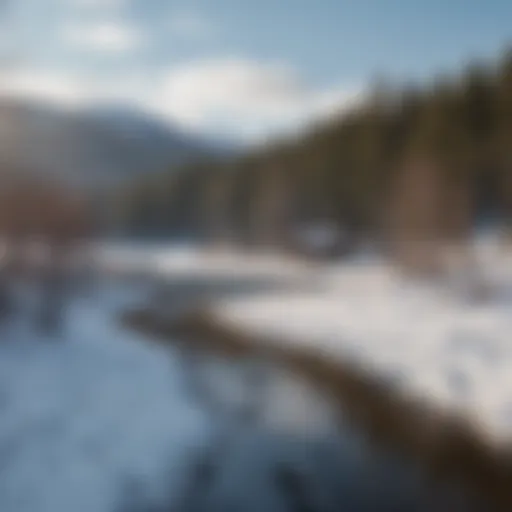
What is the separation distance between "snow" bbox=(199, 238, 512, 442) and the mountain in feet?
1.72

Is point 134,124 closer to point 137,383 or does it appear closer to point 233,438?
point 137,383

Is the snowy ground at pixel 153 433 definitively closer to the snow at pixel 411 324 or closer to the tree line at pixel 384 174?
the snow at pixel 411 324

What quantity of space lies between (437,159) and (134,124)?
0.89m

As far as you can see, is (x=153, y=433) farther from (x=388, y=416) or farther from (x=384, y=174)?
(x=384, y=174)

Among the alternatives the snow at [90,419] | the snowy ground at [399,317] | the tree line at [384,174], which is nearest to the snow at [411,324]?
the snowy ground at [399,317]

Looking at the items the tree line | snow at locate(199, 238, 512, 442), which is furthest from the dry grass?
the tree line

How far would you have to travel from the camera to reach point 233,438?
1879mm

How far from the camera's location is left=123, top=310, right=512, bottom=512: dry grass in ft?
5.63

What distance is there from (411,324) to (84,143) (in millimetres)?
1139

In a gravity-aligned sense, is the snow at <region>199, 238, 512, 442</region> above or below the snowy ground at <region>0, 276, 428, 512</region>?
above

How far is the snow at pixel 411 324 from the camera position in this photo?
79.4 inches

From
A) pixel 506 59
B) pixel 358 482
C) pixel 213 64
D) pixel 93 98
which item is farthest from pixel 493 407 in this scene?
pixel 93 98

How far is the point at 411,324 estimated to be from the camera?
218 centimetres

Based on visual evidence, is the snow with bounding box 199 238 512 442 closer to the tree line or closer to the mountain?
the tree line
